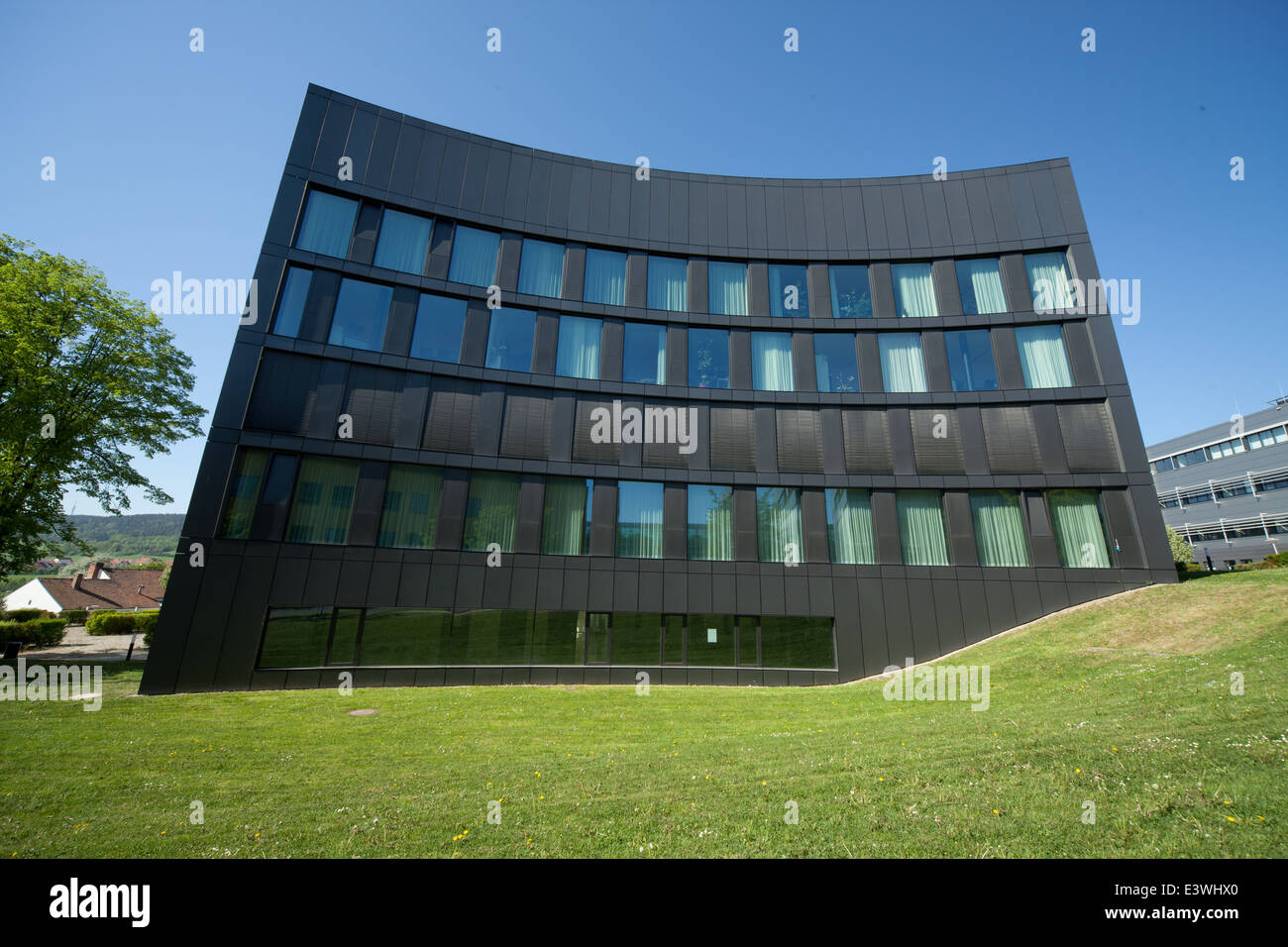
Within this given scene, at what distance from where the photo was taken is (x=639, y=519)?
22.6 meters

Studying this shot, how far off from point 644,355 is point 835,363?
29.7ft

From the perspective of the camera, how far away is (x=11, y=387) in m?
22.6

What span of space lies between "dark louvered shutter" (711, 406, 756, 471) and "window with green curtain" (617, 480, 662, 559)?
10.2 feet

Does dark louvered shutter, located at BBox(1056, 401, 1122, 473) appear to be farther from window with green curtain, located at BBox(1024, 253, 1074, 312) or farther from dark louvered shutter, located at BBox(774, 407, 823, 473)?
dark louvered shutter, located at BBox(774, 407, 823, 473)

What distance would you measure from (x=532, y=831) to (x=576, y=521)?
621 inches

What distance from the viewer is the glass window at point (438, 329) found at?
22.5m

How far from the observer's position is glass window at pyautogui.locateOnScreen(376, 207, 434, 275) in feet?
75.9

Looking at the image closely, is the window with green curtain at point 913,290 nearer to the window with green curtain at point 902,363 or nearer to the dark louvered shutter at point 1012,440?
the window with green curtain at point 902,363

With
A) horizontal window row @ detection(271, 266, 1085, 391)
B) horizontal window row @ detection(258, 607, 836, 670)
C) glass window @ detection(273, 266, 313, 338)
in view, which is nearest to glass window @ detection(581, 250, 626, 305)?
horizontal window row @ detection(271, 266, 1085, 391)

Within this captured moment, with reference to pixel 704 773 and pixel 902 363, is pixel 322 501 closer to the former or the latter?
pixel 704 773

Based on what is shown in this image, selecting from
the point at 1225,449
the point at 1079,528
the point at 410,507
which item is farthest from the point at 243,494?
the point at 1225,449

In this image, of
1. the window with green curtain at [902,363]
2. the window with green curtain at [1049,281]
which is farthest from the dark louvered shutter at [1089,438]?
Result: the window with green curtain at [902,363]

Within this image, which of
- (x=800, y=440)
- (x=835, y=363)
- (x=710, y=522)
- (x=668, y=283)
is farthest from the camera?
(x=668, y=283)
